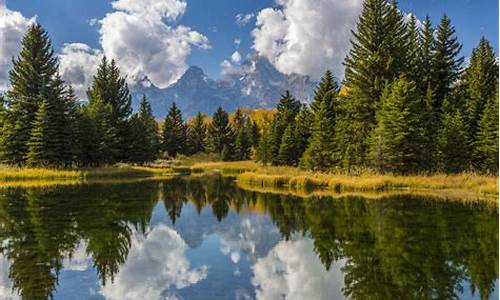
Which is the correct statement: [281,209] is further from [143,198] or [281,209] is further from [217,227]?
[143,198]

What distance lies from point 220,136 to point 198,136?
11.7m

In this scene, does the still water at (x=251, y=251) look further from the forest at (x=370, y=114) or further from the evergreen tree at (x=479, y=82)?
the evergreen tree at (x=479, y=82)

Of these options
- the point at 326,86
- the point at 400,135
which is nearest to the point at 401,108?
the point at 400,135

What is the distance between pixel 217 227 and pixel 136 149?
53.4 metres

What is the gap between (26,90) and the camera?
5806 centimetres

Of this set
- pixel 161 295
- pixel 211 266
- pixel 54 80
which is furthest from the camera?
pixel 54 80

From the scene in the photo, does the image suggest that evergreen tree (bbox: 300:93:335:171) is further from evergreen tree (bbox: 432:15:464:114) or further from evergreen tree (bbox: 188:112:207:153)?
evergreen tree (bbox: 188:112:207:153)

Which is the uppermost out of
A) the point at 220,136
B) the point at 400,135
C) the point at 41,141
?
the point at 220,136

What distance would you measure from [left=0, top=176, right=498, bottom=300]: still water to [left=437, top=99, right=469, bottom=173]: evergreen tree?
18.2 metres

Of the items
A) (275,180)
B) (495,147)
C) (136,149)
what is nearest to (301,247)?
(275,180)

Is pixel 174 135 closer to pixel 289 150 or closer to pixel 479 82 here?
pixel 289 150

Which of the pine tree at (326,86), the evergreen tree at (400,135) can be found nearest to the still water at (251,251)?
the evergreen tree at (400,135)

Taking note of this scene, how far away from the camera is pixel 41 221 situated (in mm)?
21547

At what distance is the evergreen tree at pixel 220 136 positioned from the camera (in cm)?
11306
